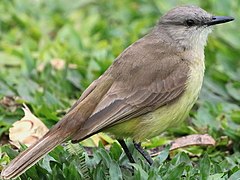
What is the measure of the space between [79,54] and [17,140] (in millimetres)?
2478

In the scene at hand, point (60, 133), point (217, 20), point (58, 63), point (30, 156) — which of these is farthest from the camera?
point (58, 63)

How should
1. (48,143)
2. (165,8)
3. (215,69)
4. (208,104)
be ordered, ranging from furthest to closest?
(165,8)
(215,69)
(208,104)
(48,143)

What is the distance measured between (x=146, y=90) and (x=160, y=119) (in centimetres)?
29

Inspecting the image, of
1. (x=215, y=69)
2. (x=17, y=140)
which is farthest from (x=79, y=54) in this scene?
(x=17, y=140)

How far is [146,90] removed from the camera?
6613 millimetres

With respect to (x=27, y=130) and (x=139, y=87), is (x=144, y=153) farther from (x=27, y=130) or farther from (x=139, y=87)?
(x=27, y=130)

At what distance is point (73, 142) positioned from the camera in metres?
6.10

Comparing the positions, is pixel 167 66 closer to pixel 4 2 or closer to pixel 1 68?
pixel 1 68

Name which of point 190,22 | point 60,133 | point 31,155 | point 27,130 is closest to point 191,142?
point 190,22

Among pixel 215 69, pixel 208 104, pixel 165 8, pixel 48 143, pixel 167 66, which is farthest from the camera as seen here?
pixel 165 8

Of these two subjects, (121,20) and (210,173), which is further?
(121,20)

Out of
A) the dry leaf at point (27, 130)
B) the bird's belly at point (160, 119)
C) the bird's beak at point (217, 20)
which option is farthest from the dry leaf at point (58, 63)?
the bird's belly at point (160, 119)

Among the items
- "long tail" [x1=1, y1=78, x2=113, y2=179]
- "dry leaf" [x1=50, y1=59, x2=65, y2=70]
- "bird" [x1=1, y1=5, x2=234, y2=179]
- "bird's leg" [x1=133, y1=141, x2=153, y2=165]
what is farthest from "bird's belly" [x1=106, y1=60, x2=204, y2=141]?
"dry leaf" [x1=50, y1=59, x2=65, y2=70]

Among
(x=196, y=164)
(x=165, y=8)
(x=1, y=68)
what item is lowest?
(x=196, y=164)
